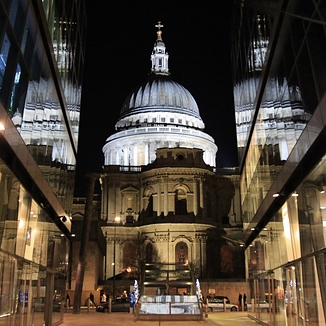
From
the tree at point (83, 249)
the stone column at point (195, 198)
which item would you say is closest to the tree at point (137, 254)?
the stone column at point (195, 198)

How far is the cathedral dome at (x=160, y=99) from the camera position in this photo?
324 feet

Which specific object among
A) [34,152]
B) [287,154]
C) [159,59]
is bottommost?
[287,154]

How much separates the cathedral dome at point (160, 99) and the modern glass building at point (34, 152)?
71051 mm

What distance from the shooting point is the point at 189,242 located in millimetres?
69625

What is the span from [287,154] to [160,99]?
277ft

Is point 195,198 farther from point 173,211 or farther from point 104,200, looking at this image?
point 104,200

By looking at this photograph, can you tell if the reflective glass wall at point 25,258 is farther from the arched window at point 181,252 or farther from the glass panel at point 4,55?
the arched window at point 181,252

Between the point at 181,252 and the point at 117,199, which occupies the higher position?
the point at 117,199


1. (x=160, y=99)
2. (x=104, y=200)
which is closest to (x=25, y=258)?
(x=104, y=200)

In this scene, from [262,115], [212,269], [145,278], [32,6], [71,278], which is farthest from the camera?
[212,269]

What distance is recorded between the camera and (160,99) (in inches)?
3932

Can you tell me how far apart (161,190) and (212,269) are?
14233mm

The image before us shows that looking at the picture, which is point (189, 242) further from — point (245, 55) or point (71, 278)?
point (245, 55)

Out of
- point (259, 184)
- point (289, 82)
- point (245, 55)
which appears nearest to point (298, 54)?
point (289, 82)
